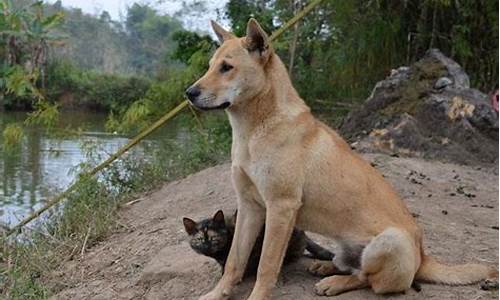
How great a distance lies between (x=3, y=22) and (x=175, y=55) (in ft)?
31.7

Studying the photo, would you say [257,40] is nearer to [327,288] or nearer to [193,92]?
[193,92]

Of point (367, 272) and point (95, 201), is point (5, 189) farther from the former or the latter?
point (367, 272)

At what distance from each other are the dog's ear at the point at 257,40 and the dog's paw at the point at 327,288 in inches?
55.9

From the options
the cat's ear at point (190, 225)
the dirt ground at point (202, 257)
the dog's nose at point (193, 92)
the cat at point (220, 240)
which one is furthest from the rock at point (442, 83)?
the dog's nose at point (193, 92)

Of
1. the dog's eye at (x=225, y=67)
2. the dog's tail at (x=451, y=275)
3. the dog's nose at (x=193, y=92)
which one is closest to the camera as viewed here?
the dog's nose at (x=193, y=92)

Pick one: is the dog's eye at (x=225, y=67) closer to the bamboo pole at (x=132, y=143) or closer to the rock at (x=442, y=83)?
the bamboo pole at (x=132, y=143)

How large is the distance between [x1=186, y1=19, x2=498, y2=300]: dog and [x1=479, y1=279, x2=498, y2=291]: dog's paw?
37 mm

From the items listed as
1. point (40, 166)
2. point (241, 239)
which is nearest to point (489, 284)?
point (241, 239)

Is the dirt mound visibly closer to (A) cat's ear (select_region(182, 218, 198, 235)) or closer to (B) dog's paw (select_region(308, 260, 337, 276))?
(B) dog's paw (select_region(308, 260, 337, 276))

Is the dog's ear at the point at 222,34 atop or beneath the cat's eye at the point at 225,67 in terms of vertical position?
atop

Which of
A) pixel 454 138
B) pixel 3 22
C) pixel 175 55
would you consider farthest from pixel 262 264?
pixel 175 55

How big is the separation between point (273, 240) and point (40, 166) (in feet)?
35.0

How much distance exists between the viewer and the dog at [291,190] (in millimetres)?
4863

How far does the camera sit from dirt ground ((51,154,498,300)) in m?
5.68
